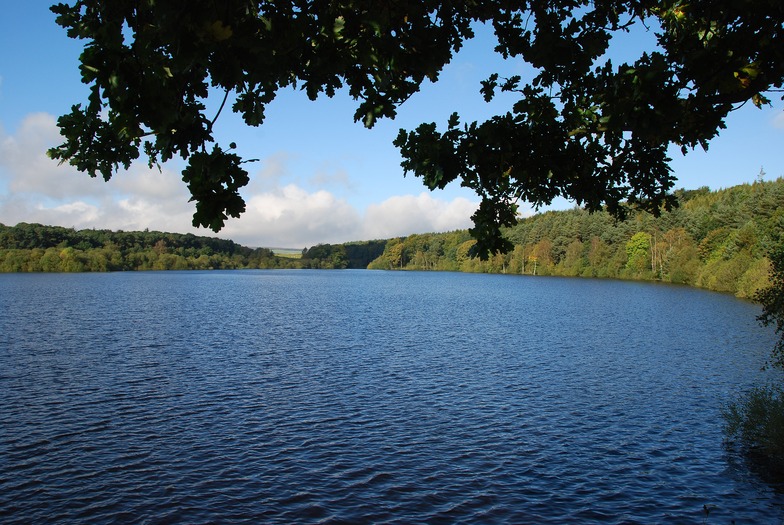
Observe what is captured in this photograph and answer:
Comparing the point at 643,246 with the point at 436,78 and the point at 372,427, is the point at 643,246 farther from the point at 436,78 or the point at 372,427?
the point at 436,78

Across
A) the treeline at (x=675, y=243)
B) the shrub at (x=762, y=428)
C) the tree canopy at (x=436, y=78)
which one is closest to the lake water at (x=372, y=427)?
the shrub at (x=762, y=428)

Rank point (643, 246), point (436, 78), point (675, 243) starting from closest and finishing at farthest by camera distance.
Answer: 1. point (436, 78)
2. point (675, 243)
3. point (643, 246)

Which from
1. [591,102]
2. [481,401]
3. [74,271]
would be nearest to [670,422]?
[481,401]

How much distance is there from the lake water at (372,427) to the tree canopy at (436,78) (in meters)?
9.51

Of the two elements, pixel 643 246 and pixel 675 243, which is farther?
pixel 643 246

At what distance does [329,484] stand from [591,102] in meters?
11.9

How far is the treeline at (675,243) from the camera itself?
74.5m

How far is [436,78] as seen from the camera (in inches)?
229

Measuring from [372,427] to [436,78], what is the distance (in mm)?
15700

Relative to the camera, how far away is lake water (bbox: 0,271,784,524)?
550 inches

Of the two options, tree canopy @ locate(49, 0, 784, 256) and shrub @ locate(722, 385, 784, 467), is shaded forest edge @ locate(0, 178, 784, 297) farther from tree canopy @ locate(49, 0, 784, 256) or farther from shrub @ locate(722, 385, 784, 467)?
tree canopy @ locate(49, 0, 784, 256)

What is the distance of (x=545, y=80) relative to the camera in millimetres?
7500

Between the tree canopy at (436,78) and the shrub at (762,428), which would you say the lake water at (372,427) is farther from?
the tree canopy at (436,78)

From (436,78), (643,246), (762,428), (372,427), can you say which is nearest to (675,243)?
(643,246)
